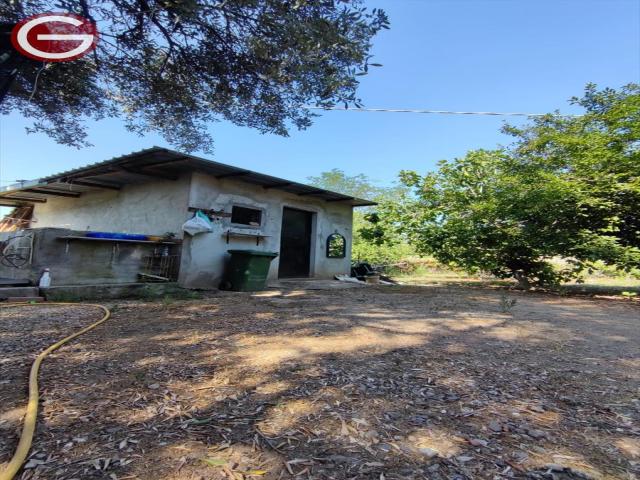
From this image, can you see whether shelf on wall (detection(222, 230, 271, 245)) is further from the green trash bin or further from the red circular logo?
the red circular logo

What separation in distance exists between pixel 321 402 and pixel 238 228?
21.8 ft

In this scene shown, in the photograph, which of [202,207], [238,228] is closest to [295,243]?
[238,228]

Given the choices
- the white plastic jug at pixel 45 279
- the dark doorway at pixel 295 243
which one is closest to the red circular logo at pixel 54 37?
the white plastic jug at pixel 45 279

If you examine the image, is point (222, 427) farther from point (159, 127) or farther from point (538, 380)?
point (159, 127)

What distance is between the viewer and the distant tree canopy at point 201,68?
3.29 meters

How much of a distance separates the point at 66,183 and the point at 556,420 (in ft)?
35.7

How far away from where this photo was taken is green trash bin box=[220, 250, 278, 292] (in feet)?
24.1

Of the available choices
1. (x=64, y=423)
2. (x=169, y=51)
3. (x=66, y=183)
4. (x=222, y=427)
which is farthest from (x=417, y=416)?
(x=66, y=183)

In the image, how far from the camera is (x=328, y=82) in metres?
3.53

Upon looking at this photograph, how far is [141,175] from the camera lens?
800 cm

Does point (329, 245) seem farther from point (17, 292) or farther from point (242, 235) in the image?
point (17, 292)

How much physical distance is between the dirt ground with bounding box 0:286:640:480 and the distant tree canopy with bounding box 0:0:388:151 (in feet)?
8.74

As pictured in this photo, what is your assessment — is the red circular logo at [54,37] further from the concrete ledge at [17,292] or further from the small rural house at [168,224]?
the concrete ledge at [17,292]

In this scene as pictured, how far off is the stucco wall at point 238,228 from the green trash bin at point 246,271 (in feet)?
1.35
